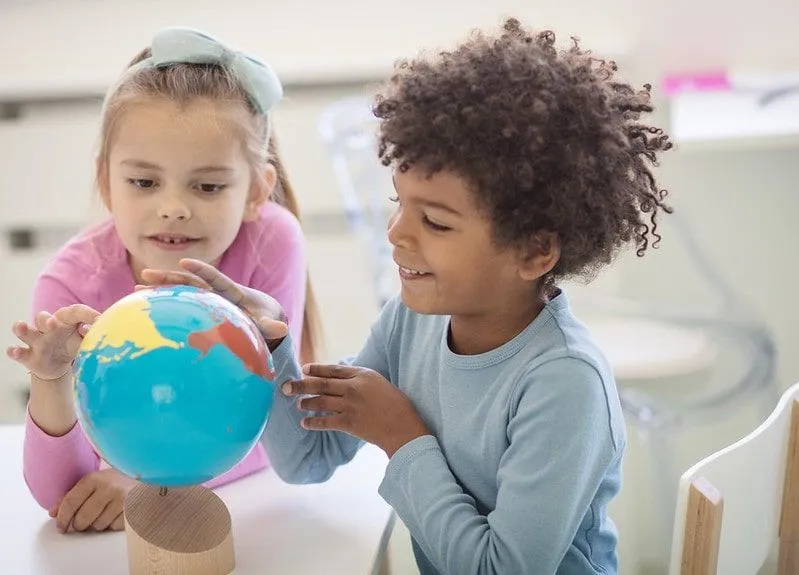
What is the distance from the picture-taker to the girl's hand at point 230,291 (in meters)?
1.08

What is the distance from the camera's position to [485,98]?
108 centimetres

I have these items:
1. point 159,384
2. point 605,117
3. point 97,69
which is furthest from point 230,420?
point 97,69

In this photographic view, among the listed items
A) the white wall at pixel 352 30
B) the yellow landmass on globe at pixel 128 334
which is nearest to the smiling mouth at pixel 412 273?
the yellow landmass on globe at pixel 128 334

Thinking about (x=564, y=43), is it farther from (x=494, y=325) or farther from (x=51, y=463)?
(x=51, y=463)

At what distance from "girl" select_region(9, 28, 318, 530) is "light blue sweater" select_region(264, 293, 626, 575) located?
271mm

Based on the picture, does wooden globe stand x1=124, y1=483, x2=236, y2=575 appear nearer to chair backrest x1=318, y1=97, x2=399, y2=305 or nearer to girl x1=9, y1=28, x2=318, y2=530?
girl x1=9, y1=28, x2=318, y2=530

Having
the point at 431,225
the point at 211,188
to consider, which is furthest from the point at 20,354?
the point at 431,225

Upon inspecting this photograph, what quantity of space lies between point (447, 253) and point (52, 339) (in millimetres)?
464

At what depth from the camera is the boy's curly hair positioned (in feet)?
3.51

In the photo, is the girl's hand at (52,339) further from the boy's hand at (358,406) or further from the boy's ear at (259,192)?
the boy's ear at (259,192)

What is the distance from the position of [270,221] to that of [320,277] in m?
1.36

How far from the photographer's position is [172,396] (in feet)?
3.01

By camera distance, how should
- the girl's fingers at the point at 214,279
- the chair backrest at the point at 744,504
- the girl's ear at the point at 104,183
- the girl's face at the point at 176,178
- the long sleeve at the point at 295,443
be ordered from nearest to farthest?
the chair backrest at the point at 744,504 → the girl's fingers at the point at 214,279 → the long sleeve at the point at 295,443 → the girl's face at the point at 176,178 → the girl's ear at the point at 104,183

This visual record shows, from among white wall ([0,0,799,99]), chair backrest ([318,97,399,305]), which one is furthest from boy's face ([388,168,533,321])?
white wall ([0,0,799,99])
